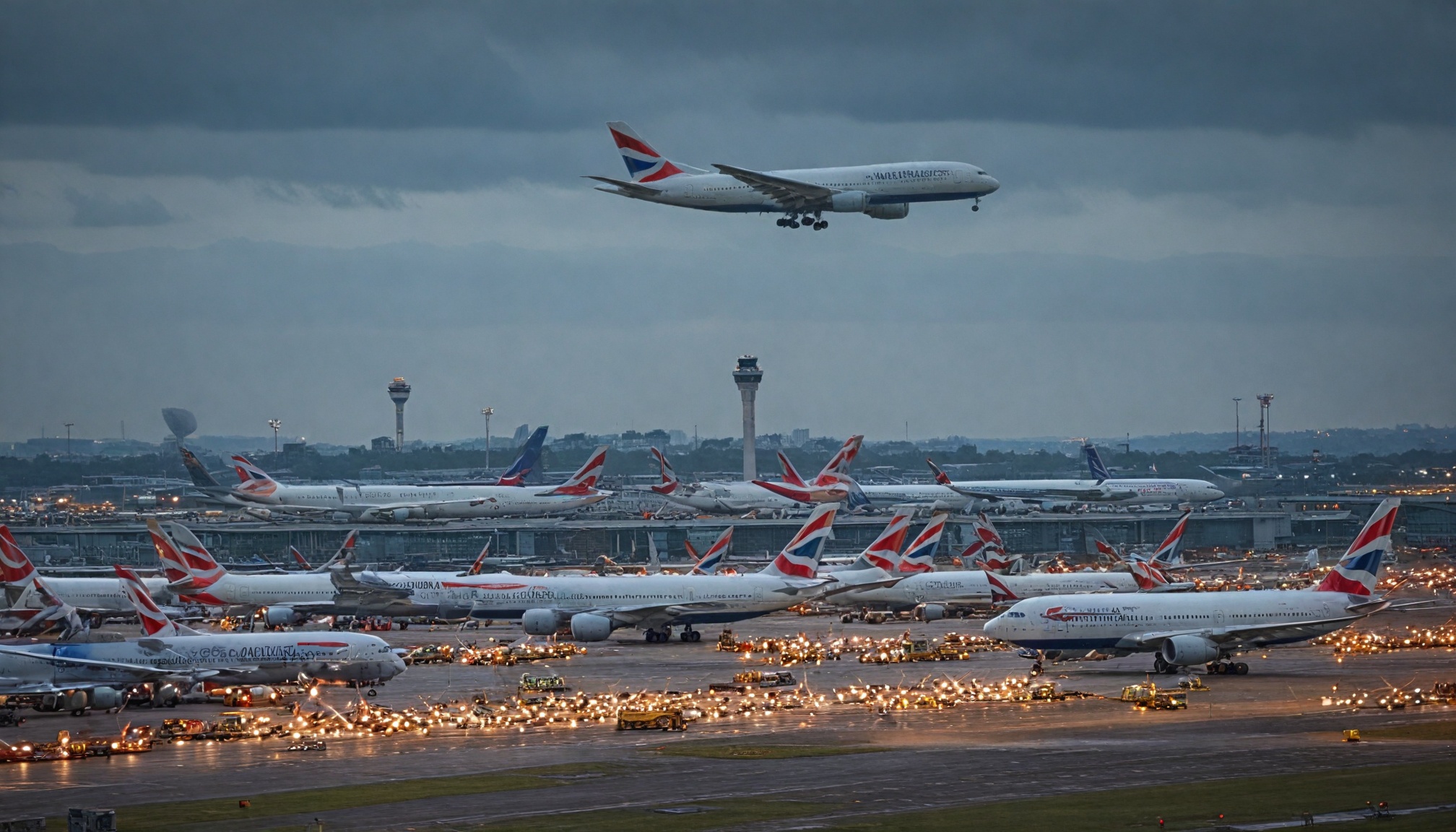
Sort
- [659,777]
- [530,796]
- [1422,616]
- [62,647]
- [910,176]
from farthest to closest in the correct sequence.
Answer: [1422,616]
[910,176]
[62,647]
[659,777]
[530,796]

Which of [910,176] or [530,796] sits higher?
[910,176]

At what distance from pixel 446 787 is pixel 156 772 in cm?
1050

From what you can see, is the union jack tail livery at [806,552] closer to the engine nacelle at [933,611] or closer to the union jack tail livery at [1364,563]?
the engine nacelle at [933,611]

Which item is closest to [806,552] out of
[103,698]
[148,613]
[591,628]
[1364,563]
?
[591,628]

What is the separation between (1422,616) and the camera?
11406cm

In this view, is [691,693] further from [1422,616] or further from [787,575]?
[1422,616]

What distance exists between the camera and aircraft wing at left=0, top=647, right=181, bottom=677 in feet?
235

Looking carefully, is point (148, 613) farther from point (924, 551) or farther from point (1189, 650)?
point (924, 551)

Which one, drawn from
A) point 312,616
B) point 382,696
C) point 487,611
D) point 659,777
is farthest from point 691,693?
point 312,616

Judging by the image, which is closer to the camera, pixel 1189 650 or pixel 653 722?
pixel 653 722

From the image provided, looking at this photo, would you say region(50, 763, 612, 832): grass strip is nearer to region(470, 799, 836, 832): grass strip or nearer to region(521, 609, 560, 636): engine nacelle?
region(470, 799, 836, 832): grass strip

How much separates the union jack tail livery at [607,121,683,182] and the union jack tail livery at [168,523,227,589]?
37.5 meters

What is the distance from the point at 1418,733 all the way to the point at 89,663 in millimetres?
52229

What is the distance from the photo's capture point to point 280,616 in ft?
352
